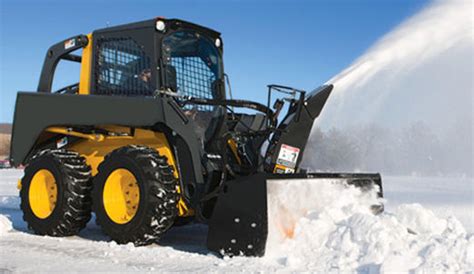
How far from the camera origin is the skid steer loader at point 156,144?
4.77 m

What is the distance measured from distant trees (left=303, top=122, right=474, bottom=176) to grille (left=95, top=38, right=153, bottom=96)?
10307 millimetres

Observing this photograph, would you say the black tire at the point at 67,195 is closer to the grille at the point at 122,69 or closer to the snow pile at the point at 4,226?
the snow pile at the point at 4,226

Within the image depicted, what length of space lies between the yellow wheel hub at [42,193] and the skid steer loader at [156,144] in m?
0.01

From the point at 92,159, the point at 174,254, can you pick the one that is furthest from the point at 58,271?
the point at 92,159

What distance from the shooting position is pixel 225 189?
15.0 ft

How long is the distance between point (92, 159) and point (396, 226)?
11.9 feet

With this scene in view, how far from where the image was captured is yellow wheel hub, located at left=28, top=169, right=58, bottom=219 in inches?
235

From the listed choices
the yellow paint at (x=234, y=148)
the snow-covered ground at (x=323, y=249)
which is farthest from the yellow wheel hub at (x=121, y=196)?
the yellow paint at (x=234, y=148)

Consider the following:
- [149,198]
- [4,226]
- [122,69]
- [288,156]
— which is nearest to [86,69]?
[122,69]

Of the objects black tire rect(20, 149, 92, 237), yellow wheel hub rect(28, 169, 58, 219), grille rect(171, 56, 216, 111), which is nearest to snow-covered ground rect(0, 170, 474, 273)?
black tire rect(20, 149, 92, 237)

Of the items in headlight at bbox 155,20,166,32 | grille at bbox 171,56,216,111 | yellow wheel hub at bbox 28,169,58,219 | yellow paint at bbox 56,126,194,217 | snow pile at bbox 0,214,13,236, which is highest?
headlight at bbox 155,20,166,32

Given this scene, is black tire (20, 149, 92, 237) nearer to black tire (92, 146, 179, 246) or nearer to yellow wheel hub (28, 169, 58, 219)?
yellow wheel hub (28, 169, 58, 219)

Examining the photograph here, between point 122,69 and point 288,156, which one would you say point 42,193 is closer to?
point 122,69

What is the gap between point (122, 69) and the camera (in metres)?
5.78
